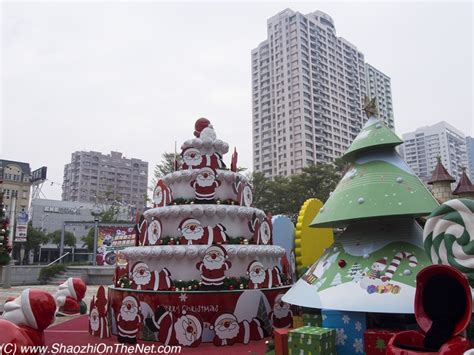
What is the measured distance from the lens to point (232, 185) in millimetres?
13297

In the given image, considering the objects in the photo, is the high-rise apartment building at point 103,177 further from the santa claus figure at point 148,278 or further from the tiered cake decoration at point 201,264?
the santa claus figure at point 148,278

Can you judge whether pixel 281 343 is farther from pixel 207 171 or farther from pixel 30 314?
pixel 207 171

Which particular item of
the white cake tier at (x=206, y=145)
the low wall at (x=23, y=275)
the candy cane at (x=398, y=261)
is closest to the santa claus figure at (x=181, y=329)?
the candy cane at (x=398, y=261)

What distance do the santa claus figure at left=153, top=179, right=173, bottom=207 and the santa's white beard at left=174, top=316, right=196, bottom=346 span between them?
13.2 feet

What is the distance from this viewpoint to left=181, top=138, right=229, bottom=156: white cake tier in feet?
44.3

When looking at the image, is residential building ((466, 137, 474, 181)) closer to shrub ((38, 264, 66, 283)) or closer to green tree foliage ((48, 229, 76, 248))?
green tree foliage ((48, 229, 76, 248))

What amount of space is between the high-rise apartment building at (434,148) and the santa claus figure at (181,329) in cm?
8946

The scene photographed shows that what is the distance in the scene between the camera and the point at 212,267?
11.0m

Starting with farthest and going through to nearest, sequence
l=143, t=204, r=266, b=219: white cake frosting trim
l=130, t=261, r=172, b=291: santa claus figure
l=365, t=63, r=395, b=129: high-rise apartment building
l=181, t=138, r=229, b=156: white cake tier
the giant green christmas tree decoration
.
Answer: l=365, t=63, r=395, b=129: high-rise apartment building → l=181, t=138, r=229, b=156: white cake tier → l=143, t=204, r=266, b=219: white cake frosting trim → l=130, t=261, r=172, b=291: santa claus figure → the giant green christmas tree decoration

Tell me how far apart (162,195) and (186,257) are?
2751 mm

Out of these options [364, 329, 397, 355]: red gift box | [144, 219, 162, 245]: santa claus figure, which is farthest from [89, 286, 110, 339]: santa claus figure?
[364, 329, 397, 355]: red gift box

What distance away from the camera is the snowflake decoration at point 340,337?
27.7ft

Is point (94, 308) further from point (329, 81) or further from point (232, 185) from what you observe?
point (329, 81)

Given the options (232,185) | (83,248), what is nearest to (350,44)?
(83,248)
